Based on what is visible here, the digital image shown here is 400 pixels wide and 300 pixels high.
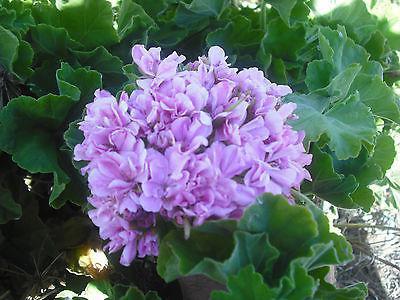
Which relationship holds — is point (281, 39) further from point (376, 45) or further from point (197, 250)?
point (197, 250)

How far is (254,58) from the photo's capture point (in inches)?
43.0

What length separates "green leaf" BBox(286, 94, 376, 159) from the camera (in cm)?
84

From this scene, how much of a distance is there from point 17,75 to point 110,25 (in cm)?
15

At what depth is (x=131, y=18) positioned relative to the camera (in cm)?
99

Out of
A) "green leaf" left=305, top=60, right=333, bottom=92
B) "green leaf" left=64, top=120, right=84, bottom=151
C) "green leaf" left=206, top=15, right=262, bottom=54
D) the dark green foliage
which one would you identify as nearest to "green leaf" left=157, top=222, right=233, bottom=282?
the dark green foliage

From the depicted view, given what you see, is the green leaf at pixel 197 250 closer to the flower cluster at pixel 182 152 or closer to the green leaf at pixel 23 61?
the flower cluster at pixel 182 152

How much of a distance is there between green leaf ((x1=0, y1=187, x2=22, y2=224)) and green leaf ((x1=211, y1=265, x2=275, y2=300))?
46 centimetres

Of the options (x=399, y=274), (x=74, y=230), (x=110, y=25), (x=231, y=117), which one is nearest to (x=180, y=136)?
(x=231, y=117)

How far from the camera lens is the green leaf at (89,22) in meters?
0.98

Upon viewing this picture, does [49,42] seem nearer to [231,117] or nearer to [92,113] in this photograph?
[92,113]

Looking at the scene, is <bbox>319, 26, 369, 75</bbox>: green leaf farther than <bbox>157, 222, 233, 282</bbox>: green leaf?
Yes

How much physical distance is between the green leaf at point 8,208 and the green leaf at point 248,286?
465mm

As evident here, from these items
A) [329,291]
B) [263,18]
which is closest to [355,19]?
[263,18]

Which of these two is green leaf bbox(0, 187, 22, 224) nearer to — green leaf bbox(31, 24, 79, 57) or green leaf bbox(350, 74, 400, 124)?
green leaf bbox(31, 24, 79, 57)
